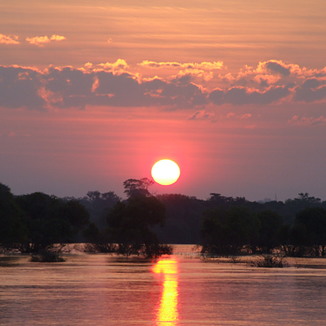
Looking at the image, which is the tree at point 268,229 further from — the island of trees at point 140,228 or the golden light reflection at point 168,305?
the golden light reflection at point 168,305

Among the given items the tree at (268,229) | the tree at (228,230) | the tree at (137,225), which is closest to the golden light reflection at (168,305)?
the tree at (137,225)

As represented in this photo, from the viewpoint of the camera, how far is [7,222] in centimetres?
11250

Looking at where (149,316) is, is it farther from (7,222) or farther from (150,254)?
(150,254)

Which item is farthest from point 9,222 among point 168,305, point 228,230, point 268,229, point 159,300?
point 168,305

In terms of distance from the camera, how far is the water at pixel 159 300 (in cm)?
3697

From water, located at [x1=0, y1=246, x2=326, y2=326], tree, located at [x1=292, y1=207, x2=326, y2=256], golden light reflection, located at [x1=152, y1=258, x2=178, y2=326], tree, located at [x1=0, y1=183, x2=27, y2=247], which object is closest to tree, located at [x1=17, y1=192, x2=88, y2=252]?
tree, located at [x1=0, y1=183, x2=27, y2=247]

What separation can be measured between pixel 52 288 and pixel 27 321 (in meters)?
19.3

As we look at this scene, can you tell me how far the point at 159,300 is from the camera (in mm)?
46531

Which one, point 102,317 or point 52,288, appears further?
point 52,288

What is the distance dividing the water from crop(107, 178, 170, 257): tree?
60.8 meters

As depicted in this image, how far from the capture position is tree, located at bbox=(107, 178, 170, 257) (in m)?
132

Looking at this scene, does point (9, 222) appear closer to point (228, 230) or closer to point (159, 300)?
point (228, 230)

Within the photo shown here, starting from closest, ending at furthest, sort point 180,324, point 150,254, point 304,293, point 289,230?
point 180,324
point 304,293
point 150,254
point 289,230

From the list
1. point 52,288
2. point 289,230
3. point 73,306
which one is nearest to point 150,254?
point 289,230
